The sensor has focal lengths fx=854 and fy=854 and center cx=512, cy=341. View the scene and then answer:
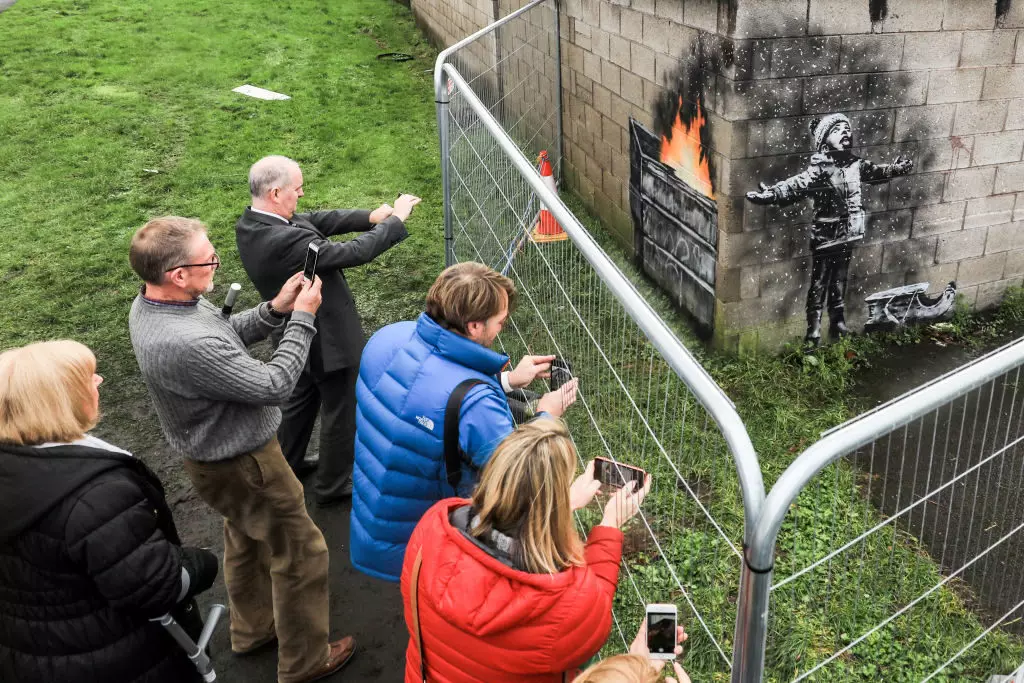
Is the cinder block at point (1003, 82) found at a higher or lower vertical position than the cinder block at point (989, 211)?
higher

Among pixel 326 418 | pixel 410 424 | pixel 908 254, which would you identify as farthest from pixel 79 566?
pixel 908 254

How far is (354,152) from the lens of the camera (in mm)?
9844

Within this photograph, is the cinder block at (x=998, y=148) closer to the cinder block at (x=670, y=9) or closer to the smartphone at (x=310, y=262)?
the cinder block at (x=670, y=9)

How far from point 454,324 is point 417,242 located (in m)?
5.20

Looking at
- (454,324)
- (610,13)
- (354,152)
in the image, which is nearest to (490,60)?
(354,152)

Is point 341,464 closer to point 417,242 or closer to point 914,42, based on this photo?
point 417,242

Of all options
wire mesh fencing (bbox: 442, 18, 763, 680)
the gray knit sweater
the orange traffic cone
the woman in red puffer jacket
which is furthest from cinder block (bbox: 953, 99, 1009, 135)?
the woman in red puffer jacket

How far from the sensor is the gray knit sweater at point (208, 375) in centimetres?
282

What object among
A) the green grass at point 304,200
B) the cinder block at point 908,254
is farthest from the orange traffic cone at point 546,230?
the cinder block at point 908,254

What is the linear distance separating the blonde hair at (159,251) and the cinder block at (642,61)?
157 inches

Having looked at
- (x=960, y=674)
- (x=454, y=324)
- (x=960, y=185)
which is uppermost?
(x=454, y=324)

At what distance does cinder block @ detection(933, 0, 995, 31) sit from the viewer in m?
5.11

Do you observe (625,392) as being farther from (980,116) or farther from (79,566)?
(980,116)

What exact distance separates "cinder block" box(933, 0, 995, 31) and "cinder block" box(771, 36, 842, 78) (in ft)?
2.49
